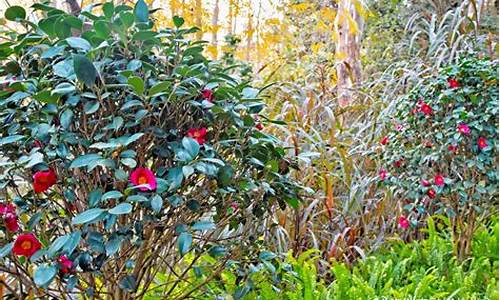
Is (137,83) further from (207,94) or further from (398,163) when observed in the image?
(398,163)

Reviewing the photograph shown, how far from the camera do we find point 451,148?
1629 millimetres

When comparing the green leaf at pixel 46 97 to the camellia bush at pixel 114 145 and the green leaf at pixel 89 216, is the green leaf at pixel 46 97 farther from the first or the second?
the green leaf at pixel 89 216

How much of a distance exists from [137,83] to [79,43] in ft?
0.44

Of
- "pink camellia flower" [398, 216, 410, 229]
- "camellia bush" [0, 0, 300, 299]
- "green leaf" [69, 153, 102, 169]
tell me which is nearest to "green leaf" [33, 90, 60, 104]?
"camellia bush" [0, 0, 300, 299]

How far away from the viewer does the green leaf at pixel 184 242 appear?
0.82m

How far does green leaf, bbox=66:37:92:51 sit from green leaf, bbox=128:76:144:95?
0.12 metres

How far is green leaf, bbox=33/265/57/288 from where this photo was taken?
2.50ft

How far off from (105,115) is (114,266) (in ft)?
0.97

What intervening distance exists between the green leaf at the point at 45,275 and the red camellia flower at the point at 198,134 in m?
0.32

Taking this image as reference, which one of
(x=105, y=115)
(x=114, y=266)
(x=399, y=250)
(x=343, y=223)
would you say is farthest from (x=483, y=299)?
(x=105, y=115)

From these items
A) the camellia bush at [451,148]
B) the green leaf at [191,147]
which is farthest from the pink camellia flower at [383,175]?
the green leaf at [191,147]

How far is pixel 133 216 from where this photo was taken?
3.01 feet

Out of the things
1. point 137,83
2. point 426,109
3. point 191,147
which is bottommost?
point 426,109

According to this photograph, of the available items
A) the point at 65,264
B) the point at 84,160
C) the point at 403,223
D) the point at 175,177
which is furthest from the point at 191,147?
the point at 403,223
